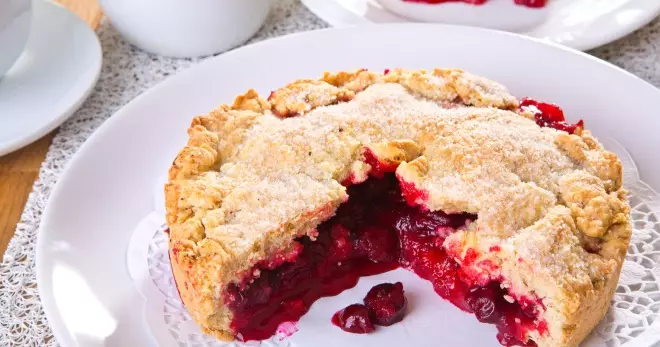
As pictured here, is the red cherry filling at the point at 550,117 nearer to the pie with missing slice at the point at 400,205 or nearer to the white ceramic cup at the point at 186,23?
the pie with missing slice at the point at 400,205

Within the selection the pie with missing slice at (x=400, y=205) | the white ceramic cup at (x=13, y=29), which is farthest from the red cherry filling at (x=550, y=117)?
the white ceramic cup at (x=13, y=29)

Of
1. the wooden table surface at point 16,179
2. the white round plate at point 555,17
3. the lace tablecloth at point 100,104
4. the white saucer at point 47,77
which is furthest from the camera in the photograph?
the white round plate at point 555,17

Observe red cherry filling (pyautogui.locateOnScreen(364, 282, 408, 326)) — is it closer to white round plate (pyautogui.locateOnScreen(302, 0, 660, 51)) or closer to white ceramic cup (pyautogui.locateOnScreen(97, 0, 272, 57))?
white round plate (pyautogui.locateOnScreen(302, 0, 660, 51))

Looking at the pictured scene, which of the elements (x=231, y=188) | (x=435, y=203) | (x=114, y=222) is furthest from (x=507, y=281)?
(x=114, y=222)

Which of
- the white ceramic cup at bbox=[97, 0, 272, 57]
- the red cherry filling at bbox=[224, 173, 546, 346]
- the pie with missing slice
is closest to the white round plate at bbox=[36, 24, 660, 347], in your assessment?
the red cherry filling at bbox=[224, 173, 546, 346]

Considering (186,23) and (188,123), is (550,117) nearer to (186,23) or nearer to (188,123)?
(188,123)

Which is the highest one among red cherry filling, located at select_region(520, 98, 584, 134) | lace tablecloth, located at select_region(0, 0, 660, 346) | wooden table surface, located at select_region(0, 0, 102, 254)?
red cherry filling, located at select_region(520, 98, 584, 134)
